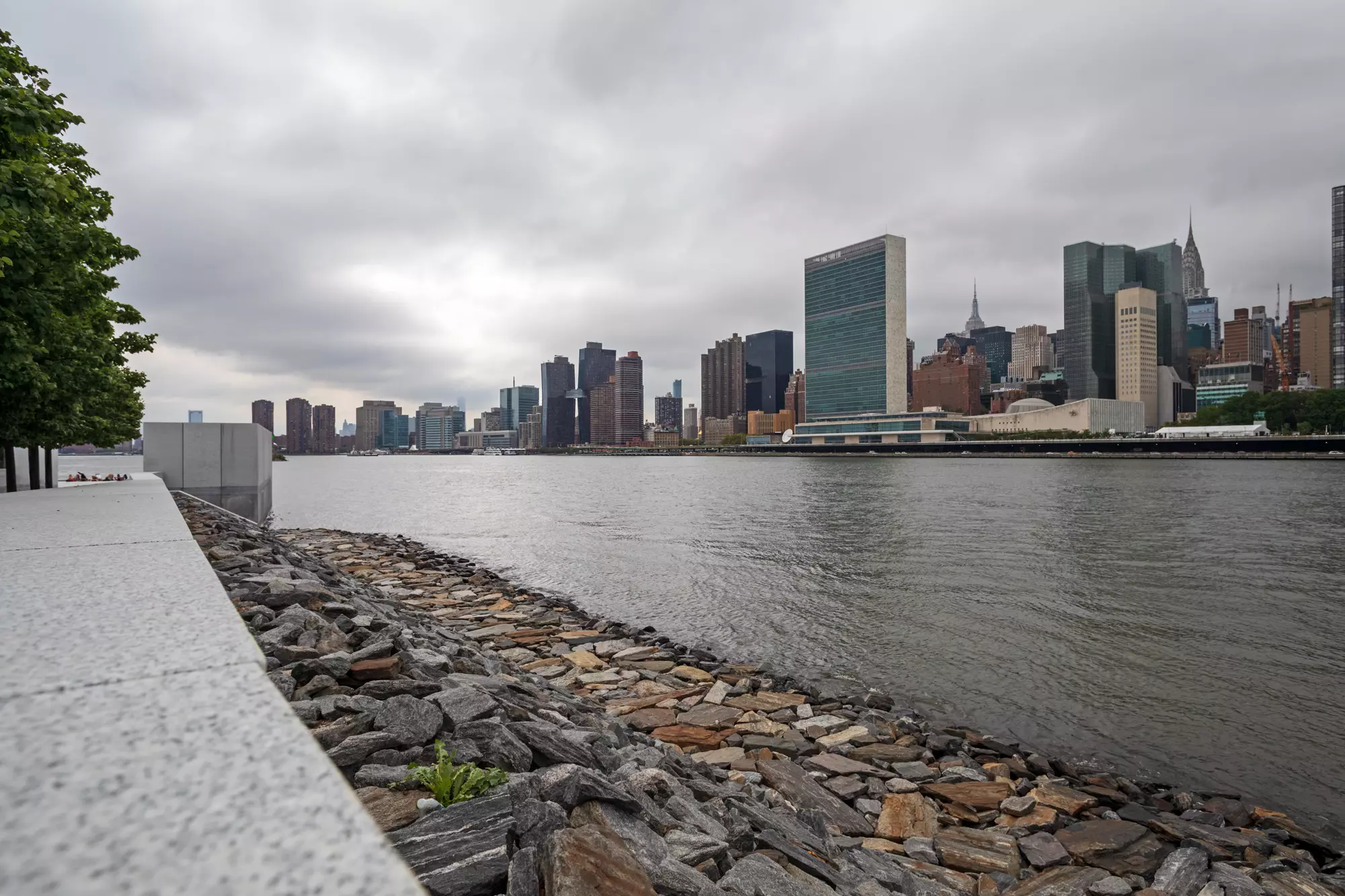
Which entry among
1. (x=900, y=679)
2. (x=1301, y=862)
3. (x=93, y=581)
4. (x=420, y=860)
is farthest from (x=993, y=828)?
(x=93, y=581)

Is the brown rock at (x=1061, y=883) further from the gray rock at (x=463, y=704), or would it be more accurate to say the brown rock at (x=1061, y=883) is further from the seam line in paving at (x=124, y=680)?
the seam line in paving at (x=124, y=680)

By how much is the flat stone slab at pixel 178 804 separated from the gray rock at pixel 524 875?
1877 millimetres

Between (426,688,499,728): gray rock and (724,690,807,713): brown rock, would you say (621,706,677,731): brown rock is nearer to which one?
(724,690,807,713): brown rock

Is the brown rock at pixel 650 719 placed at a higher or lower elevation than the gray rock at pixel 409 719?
lower

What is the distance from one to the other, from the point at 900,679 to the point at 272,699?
1263 cm

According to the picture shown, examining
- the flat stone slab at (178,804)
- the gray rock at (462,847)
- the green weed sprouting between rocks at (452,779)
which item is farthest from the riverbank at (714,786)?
the flat stone slab at (178,804)

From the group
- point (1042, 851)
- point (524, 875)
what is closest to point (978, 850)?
point (1042, 851)

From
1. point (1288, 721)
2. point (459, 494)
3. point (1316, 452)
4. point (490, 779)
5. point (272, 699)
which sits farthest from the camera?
point (1316, 452)

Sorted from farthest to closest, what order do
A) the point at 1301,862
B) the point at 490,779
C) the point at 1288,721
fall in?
the point at 1288,721 → the point at 1301,862 → the point at 490,779

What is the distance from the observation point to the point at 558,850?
12.7 feet

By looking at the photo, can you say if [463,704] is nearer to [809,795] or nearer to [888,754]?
[809,795]

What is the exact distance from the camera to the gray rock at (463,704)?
19.9ft

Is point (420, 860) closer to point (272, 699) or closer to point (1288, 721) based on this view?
point (272, 699)

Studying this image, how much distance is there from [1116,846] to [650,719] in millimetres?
5840
